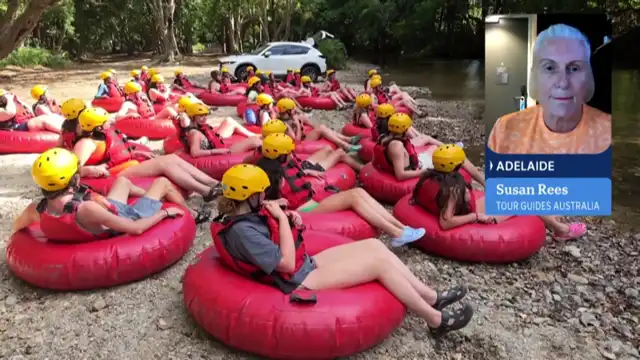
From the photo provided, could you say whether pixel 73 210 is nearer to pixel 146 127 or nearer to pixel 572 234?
pixel 572 234

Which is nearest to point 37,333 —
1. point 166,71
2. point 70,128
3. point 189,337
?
point 189,337

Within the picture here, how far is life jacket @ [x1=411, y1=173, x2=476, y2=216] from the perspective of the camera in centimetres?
512

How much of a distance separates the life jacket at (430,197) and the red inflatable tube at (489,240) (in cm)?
14

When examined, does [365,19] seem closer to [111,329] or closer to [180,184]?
[180,184]

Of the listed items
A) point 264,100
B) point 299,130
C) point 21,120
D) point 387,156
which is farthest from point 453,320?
point 21,120

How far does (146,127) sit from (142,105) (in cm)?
92

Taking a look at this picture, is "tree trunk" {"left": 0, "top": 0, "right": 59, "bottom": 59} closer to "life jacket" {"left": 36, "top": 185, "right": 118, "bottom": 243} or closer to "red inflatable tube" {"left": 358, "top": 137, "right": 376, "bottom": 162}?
"red inflatable tube" {"left": 358, "top": 137, "right": 376, "bottom": 162}

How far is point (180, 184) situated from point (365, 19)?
29.4m

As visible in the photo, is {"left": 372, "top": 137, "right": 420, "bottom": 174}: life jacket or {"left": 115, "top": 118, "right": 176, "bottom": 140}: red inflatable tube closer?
{"left": 372, "top": 137, "right": 420, "bottom": 174}: life jacket

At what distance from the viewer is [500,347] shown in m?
3.86

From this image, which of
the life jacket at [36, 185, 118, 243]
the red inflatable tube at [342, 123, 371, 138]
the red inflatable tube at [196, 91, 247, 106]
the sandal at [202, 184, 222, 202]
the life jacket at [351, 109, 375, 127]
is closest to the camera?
the life jacket at [36, 185, 118, 243]

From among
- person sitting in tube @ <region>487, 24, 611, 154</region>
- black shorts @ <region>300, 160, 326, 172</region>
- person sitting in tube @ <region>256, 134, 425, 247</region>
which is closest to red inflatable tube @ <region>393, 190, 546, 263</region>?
person sitting in tube @ <region>256, 134, 425, 247</region>

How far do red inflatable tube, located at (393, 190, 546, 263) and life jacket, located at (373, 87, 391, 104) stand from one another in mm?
6917

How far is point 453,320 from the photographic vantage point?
371cm
